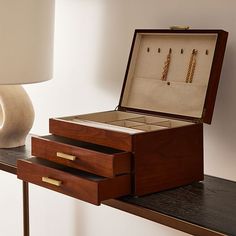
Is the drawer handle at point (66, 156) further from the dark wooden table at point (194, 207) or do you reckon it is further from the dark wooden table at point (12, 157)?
the dark wooden table at point (12, 157)

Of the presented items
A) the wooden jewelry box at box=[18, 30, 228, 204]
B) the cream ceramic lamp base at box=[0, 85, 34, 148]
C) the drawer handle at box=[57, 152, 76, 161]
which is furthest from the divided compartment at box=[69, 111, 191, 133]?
the cream ceramic lamp base at box=[0, 85, 34, 148]

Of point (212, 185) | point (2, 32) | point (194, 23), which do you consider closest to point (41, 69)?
point (2, 32)

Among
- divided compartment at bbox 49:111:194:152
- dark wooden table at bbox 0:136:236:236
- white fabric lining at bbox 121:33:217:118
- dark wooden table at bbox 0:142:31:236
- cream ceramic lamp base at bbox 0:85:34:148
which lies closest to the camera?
dark wooden table at bbox 0:136:236:236

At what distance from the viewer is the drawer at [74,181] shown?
0.84m

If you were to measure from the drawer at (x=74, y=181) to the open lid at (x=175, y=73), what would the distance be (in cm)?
20

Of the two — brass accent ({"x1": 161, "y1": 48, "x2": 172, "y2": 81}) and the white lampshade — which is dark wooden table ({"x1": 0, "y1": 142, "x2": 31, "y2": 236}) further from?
brass accent ({"x1": 161, "y1": 48, "x2": 172, "y2": 81})

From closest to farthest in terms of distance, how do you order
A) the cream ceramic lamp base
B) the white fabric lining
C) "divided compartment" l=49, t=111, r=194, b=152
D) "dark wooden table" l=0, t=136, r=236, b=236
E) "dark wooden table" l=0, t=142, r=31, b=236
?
"dark wooden table" l=0, t=136, r=236, b=236 → "divided compartment" l=49, t=111, r=194, b=152 → the white fabric lining → "dark wooden table" l=0, t=142, r=31, b=236 → the cream ceramic lamp base

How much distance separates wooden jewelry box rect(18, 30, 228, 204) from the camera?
33.9 inches

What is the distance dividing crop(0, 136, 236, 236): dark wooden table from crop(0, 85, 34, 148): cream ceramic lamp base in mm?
420

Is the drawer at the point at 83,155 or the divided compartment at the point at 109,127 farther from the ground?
the divided compartment at the point at 109,127

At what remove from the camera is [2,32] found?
3.55 ft

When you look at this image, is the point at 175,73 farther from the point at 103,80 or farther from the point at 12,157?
the point at 12,157

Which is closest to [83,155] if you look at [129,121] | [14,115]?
[129,121]

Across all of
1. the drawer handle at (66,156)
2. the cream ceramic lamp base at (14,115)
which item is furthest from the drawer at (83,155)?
the cream ceramic lamp base at (14,115)
